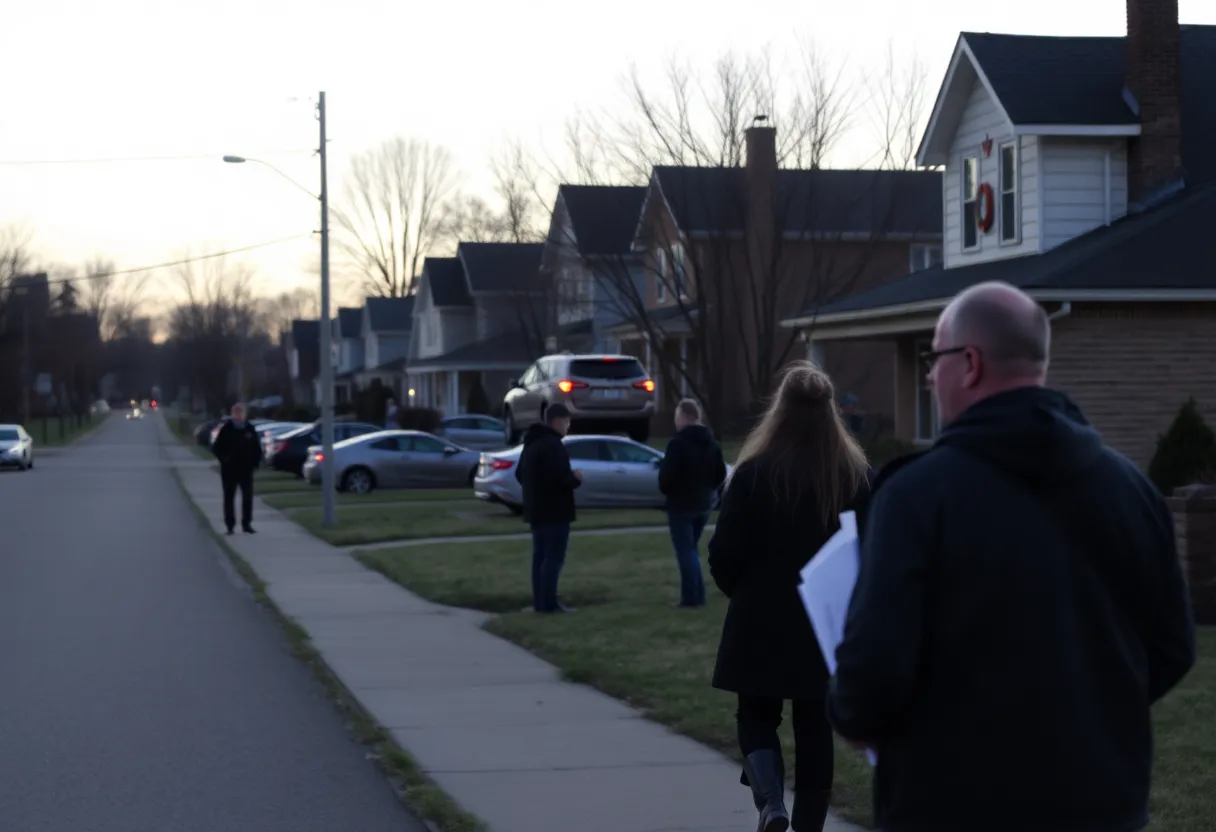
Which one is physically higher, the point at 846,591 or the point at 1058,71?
the point at 1058,71

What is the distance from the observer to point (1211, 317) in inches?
860

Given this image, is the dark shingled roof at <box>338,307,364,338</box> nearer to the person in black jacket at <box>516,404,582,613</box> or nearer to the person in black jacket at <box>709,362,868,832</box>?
the person in black jacket at <box>516,404,582,613</box>

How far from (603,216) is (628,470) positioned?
64.7 ft

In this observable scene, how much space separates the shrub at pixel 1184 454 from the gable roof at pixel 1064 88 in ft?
31.2

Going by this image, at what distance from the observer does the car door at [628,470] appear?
89.3 feet

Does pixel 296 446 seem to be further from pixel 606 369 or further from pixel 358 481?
pixel 606 369

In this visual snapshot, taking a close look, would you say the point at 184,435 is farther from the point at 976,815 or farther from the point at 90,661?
the point at 976,815

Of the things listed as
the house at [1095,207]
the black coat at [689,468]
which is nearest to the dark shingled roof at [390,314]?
the house at [1095,207]

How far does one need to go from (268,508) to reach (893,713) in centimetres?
3063

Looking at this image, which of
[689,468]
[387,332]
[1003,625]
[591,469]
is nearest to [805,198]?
[591,469]

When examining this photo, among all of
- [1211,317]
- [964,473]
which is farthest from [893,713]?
[1211,317]

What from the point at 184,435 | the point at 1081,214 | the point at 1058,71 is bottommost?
the point at 184,435

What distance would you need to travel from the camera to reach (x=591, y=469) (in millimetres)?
27141

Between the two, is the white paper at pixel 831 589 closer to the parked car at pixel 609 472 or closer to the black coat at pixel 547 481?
the black coat at pixel 547 481
